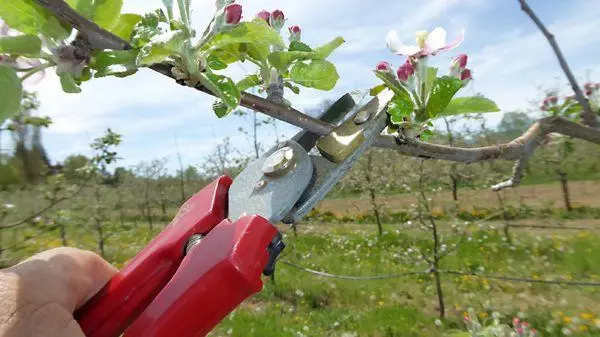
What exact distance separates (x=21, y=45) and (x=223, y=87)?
0.33m

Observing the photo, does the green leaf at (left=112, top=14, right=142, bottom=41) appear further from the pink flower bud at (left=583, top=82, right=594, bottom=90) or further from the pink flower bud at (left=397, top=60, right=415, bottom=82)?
the pink flower bud at (left=583, top=82, right=594, bottom=90)

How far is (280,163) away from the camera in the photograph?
1.42 meters

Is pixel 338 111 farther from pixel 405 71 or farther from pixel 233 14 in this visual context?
pixel 233 14

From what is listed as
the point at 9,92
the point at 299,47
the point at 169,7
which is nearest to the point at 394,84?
the point at 299,47

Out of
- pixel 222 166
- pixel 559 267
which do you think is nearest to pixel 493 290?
pixel 559 267

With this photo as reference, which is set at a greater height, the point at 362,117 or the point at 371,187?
the point at 362,117

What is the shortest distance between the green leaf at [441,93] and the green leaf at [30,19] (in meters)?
0.74

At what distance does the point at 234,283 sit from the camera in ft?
3.93

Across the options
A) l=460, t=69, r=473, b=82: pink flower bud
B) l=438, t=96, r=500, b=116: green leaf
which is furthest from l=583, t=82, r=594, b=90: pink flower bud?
l=438, t=96, r=500, b=116: green leaf

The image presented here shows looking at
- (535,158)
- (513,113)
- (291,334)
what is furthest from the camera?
(535,158)

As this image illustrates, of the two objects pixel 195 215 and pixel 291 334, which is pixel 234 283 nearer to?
pixel 195 215

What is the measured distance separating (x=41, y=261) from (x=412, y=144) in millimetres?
908

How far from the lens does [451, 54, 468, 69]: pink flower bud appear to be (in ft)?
4.13

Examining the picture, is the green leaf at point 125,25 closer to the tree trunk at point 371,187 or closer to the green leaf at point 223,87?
the green leaf at point 223,87
